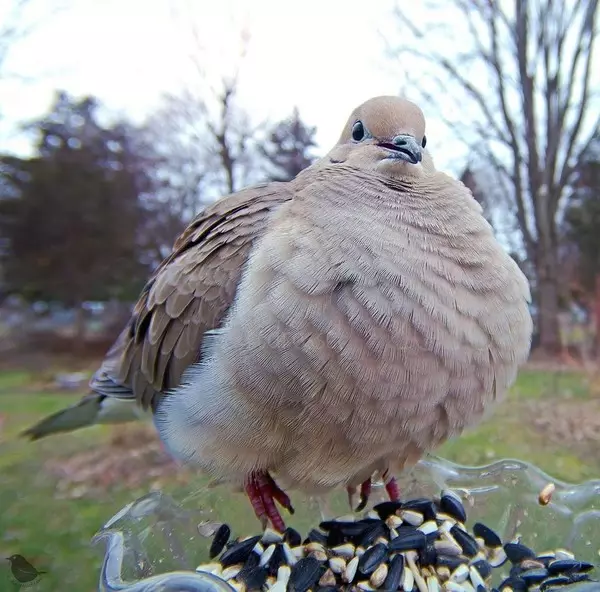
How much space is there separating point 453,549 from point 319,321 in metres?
0.57

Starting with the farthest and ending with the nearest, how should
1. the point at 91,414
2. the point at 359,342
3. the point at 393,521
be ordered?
the point at 91,414, the point at 393,521, the point at 359,342

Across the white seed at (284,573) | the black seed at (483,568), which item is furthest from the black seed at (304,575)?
the black seed at (483,568)

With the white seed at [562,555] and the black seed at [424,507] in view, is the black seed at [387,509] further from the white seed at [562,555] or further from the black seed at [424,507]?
the white seed at [562,555]

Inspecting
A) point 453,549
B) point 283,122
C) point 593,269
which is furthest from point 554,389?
point 453,549

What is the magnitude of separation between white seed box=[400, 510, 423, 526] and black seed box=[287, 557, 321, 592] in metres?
0.22

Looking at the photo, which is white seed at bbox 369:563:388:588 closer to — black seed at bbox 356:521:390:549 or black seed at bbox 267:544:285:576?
black seed at bbox 356:521:390:549

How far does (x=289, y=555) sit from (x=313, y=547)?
5 centimetres

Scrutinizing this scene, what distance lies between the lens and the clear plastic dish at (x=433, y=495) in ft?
3.82

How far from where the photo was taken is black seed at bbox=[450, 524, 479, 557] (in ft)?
3.68

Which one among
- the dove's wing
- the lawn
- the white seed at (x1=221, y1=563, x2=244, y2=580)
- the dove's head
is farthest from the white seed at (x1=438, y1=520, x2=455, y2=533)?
the lawn

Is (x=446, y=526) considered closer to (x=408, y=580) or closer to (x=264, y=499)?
(x=408, y=580)

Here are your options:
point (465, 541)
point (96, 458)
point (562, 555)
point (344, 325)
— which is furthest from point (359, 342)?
point (96, 458)

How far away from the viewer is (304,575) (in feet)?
3.34

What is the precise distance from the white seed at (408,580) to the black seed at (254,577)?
0.26 meters
